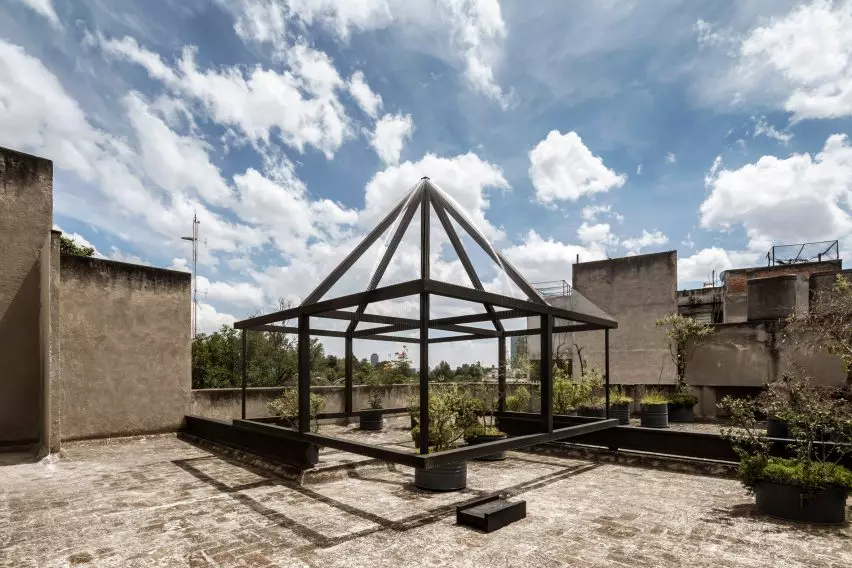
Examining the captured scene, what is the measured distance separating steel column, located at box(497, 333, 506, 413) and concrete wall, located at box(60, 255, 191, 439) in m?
6.51

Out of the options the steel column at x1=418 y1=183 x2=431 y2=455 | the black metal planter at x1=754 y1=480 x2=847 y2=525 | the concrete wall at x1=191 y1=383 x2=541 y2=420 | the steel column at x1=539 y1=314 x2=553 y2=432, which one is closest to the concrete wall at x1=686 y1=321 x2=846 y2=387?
the concrete wall at x1=191 y1=383 x2=541 y2=420

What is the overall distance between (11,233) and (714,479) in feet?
38.2

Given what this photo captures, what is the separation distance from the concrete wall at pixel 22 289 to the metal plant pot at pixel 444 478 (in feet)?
23.4

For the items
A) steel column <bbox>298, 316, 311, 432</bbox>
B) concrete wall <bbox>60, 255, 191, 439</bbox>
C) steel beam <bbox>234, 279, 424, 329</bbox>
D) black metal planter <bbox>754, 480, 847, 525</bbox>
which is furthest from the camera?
concrete wall <bbox>60, 255, 191, 439</bbox>

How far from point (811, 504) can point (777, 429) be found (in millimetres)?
2337

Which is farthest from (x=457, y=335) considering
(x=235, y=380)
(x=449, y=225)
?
(x=235, y=380)

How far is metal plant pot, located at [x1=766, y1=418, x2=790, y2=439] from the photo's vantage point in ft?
21.1

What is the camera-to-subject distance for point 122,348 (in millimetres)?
9477

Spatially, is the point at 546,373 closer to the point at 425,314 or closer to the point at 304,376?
the point at 425,314

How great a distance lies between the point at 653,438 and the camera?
7227mm

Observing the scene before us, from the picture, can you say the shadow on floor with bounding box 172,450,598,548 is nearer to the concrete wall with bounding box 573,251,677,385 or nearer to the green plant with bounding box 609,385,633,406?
the green plant with bounding box 609,385,633,406

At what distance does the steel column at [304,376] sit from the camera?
609cm

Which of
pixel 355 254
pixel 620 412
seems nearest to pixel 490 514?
pixel 355 254

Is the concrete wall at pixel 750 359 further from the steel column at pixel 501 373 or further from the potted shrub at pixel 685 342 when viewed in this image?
the steel column at pixel 501 373
